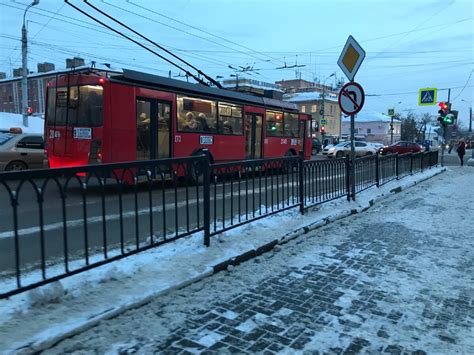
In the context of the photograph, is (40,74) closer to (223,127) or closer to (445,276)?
(223,127)

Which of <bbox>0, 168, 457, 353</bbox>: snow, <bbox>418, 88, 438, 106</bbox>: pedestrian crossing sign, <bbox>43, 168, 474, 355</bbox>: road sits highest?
<bbox>418, 88, 438, 106</bbox>: pedestrian crossing sign

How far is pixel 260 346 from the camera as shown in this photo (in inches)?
123

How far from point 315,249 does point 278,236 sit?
0.59 metres

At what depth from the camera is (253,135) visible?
1612 cm

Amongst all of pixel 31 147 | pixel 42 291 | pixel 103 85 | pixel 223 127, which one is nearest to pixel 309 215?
pixel 42 291

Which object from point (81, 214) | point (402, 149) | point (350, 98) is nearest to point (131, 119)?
point (350, 98)

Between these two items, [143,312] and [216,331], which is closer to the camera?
[216,331]

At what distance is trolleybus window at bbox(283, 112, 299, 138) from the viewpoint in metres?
18.2

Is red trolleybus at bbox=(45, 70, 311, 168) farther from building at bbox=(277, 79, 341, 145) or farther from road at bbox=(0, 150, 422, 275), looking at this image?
building at bbox=(277, 79, 341, 145)

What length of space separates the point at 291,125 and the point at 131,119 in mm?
9475

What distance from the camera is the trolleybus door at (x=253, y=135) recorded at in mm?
15757

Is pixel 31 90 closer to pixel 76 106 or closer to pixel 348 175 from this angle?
pixel 76 106

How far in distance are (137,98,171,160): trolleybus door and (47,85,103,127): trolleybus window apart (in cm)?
108

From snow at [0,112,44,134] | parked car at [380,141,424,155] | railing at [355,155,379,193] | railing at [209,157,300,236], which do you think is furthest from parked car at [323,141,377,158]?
railing at [209,157,300,236]
